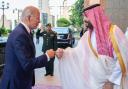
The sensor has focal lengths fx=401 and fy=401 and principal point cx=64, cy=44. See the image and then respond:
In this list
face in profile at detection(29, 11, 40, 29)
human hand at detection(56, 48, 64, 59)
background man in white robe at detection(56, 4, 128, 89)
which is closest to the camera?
face in profile at detection(29, 11, 40, 29)

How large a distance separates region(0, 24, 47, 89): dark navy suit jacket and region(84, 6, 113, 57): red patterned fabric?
66 cm

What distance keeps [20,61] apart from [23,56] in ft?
0.26

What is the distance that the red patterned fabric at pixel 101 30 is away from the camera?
4531 millimetres

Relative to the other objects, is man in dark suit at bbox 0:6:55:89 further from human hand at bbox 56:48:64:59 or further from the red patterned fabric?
the red patterned fabric

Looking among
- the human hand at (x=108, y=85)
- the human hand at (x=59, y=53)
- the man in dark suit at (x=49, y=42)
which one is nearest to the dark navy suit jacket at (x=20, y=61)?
the human hand at (x=59, y=53)

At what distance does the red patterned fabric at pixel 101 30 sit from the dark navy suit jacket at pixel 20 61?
2.15 feet

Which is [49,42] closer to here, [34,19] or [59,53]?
[59,53]

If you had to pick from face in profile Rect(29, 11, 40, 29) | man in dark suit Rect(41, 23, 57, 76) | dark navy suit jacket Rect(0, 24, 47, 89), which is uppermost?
face in profile Rect(29, 11, 40, 29)

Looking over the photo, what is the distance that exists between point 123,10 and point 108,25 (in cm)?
955

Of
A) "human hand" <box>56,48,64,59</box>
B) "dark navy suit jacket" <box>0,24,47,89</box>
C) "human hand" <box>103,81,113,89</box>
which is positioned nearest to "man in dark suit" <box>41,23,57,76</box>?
"human hand" <box>56,48,64,59</box>

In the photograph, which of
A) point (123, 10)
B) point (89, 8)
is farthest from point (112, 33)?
point (123, 10)

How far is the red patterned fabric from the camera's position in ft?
14.9

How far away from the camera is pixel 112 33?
178 inches

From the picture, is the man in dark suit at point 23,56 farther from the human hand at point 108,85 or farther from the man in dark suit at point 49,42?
the man in dark suit at point 49,42
